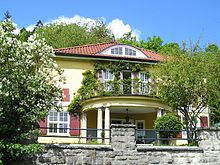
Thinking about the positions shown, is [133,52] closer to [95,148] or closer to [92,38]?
[95,148]

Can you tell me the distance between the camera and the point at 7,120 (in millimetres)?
10781

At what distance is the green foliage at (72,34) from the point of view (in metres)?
41.6

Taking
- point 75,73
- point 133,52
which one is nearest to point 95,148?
point 75,73

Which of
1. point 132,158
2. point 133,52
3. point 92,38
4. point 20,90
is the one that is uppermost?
point 92,38

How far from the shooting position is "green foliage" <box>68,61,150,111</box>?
23203 mm

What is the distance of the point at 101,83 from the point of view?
23.4 meters

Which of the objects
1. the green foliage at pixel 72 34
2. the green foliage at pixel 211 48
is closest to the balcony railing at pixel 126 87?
the green foliage at pixel 211 48

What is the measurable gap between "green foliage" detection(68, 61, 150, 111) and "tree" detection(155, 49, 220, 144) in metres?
4.07

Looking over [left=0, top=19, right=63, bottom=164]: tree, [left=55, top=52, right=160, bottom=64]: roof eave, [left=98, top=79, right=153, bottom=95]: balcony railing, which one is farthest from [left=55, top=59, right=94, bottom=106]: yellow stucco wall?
[left=0, top=19, right=63, bottom=164]: tree

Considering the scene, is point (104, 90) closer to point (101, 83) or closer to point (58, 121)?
point (101, 83)

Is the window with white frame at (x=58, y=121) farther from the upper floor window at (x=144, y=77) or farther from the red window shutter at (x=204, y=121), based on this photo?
the red window shutter at (x=204, y=121)

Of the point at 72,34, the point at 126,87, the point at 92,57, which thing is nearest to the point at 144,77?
the point at 126,87

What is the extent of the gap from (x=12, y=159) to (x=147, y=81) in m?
15.3

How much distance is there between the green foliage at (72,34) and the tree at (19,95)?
28275 millimetres
